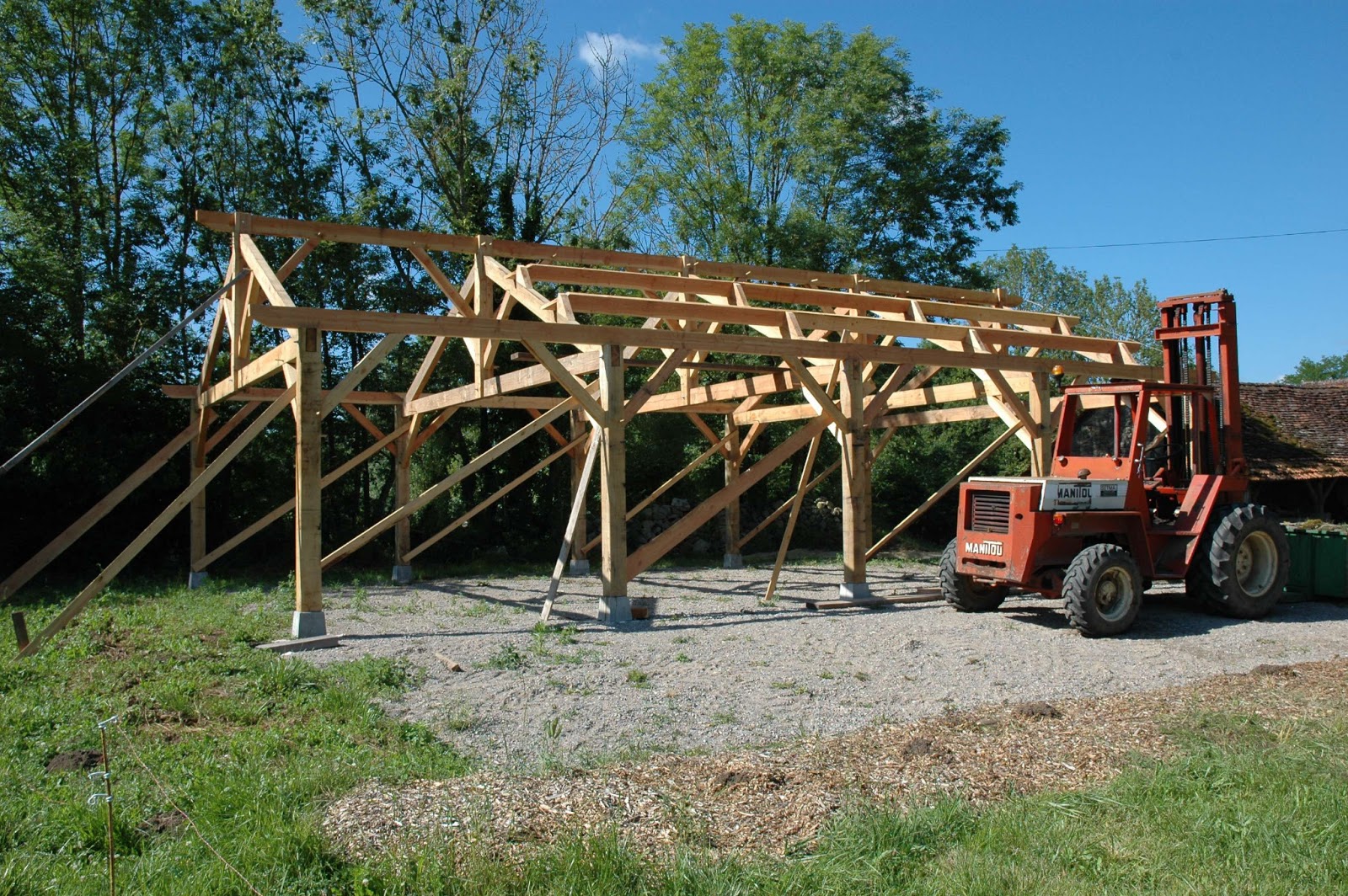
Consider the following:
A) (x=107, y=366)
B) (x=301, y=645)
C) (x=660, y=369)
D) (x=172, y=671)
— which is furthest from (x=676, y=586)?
(x=107, y=366)

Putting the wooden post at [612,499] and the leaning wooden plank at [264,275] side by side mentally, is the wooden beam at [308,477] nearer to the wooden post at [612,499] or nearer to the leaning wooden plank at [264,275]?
the leaning wooden plank at [264,275]

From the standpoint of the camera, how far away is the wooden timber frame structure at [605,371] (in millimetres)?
9180

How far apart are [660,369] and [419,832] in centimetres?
662

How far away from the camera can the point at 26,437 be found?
1513 cm

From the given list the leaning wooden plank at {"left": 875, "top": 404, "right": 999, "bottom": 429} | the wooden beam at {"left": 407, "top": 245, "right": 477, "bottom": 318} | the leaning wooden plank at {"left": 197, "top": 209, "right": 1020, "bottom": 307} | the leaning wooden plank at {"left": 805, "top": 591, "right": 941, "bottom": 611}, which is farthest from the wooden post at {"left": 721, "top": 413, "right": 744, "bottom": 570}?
the wooden beam at {"left": 407, "top": 245, "right": 477, "bottom": 318}

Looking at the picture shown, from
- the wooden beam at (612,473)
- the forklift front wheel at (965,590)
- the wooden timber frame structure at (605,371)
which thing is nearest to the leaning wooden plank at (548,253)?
the wooden timber frame structure at (605,371)

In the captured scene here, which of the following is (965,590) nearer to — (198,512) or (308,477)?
(308,477)

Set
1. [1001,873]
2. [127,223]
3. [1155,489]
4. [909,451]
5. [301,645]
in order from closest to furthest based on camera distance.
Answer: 1. [1001,873]
2. [301,645]
3. [1155,489]
4. [127,223]
5. [909,451]

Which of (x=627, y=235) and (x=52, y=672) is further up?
(x=627, y=235)

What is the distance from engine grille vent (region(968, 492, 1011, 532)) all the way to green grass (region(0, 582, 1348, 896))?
3530mm

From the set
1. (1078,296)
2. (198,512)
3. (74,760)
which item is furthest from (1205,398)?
(1078,296)

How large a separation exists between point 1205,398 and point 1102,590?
248cm

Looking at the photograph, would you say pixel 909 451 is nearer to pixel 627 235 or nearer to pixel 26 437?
pixel 627 235

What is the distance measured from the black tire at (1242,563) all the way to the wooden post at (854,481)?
337 centimetres
